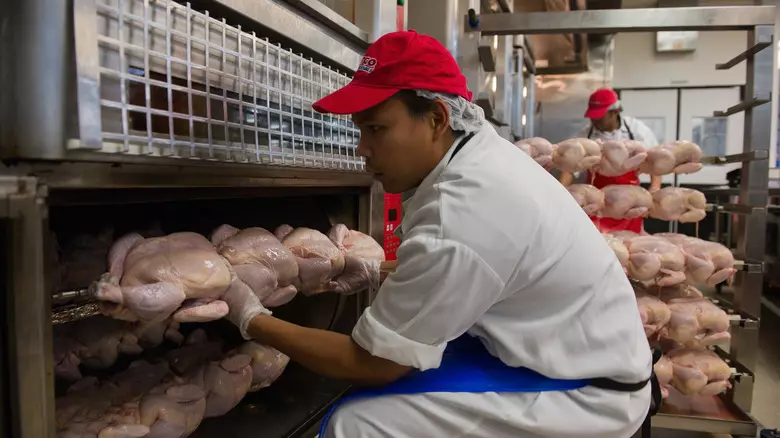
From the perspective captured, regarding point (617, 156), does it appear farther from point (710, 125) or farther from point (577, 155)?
point (710, 125)

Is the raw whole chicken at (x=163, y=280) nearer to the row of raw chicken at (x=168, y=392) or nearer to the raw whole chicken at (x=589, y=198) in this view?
the row of raw chicken at (x=168, y=392)

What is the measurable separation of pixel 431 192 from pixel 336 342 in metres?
0.30

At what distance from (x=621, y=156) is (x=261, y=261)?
179 cm

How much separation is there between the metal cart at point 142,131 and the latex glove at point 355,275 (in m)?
0.21

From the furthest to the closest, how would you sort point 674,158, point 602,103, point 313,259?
1. point 602,103
2. point 674,158
3. point 313,259

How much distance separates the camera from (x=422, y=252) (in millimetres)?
937

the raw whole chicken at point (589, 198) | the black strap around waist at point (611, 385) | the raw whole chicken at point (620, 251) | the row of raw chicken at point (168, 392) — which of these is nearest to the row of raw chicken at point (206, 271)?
the row of raw chicken at point (168, 392)

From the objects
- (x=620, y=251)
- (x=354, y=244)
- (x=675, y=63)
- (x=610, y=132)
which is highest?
(x=675, y=63)

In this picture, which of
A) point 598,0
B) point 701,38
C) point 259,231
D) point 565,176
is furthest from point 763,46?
point 701,38

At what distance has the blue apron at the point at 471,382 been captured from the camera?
3.41ft

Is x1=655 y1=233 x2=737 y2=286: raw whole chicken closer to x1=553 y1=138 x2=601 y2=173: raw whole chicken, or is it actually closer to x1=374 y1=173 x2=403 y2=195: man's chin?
x1=553 y1=138 x2=601 y2=173: raw whole chicken

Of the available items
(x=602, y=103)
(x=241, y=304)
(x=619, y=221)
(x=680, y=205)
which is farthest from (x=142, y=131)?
(x=602, y=103)

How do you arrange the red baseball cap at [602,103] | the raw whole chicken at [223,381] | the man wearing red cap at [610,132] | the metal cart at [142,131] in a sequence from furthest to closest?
the red baseball cap at [602,103], the man wearing red cap at [610,132], the raw whole chicken at [223,381], the metal cart at [142,131]

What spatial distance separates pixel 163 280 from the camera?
3.08 ft
